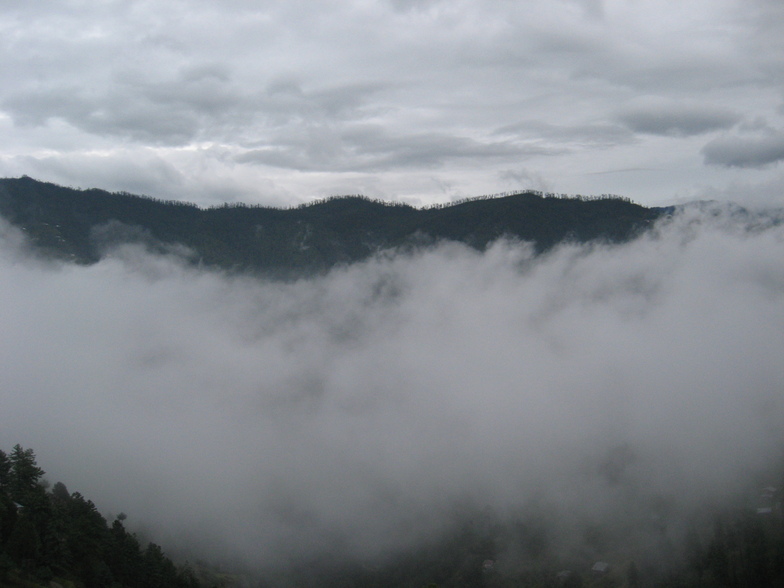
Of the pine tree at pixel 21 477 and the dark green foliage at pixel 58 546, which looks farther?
the pine tree at pixel 21 477

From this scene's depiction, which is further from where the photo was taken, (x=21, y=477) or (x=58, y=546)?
(x=21, y=477)

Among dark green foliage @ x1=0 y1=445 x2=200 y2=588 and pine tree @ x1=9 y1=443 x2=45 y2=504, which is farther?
pine tree @ x1=9 y1=443 x2=45 y2=504

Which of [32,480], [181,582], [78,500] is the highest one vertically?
[32,480]

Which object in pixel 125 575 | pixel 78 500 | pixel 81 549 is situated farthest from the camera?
pixel 78 500

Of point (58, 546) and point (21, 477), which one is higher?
point (21, 477)

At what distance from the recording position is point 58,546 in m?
108

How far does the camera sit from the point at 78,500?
141 meters

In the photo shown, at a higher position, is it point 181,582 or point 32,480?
point 32,480

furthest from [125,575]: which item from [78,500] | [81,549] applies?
[78,500]

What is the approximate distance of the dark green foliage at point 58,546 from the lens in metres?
97.9

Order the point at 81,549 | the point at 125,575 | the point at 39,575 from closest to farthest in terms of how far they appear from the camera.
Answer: the point at 39,575 → the point at 81,549 → the point at 125,575

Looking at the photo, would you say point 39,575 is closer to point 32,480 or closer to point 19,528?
point 19,528

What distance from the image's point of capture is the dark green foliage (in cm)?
9788

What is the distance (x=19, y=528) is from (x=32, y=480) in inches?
1232
